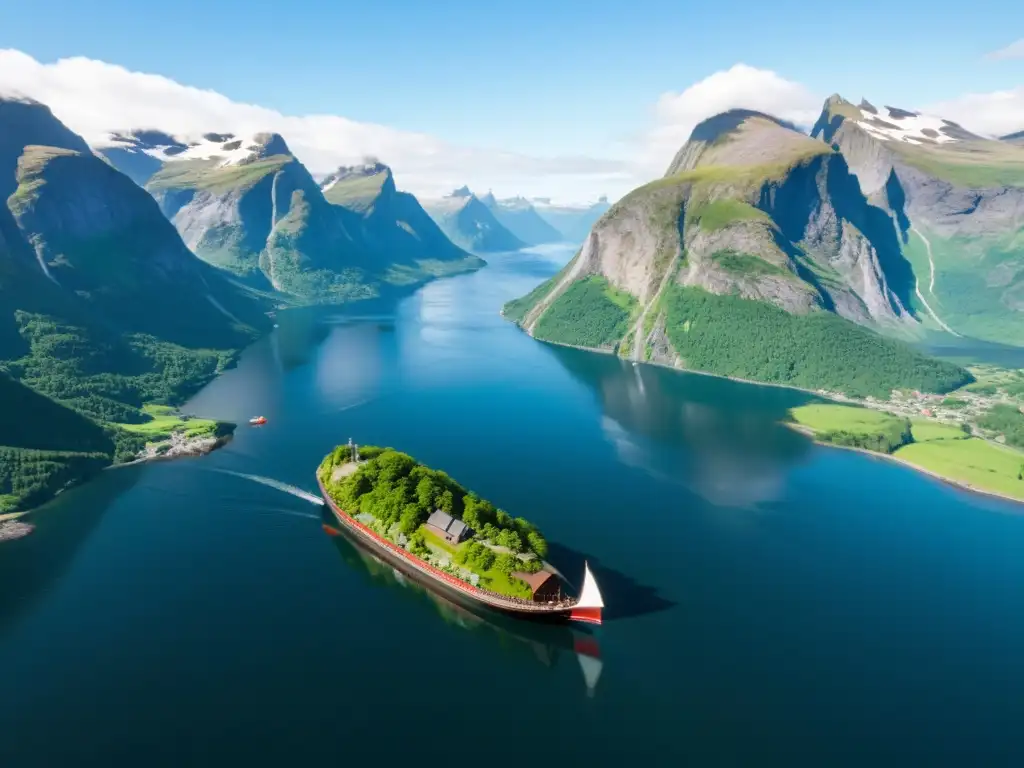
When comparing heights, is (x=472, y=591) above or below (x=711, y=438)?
above

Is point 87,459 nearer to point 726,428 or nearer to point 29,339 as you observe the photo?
point 29,339

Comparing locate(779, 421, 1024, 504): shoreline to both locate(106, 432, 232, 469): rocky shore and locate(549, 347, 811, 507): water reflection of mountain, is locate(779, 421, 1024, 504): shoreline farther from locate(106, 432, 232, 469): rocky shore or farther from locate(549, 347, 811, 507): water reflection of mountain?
locate(106, 432, 232, 469): rocky shore

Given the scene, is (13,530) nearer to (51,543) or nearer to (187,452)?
(51,543)

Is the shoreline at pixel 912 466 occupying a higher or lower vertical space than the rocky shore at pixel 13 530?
Answer: lower

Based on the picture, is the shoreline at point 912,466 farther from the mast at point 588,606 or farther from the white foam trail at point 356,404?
the white foam trail at point 356,404

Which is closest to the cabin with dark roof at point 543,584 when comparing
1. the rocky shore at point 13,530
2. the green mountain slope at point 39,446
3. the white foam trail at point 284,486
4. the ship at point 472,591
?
the ship at point 472,591

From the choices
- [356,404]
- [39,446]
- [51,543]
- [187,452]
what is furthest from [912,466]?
[39,446]
